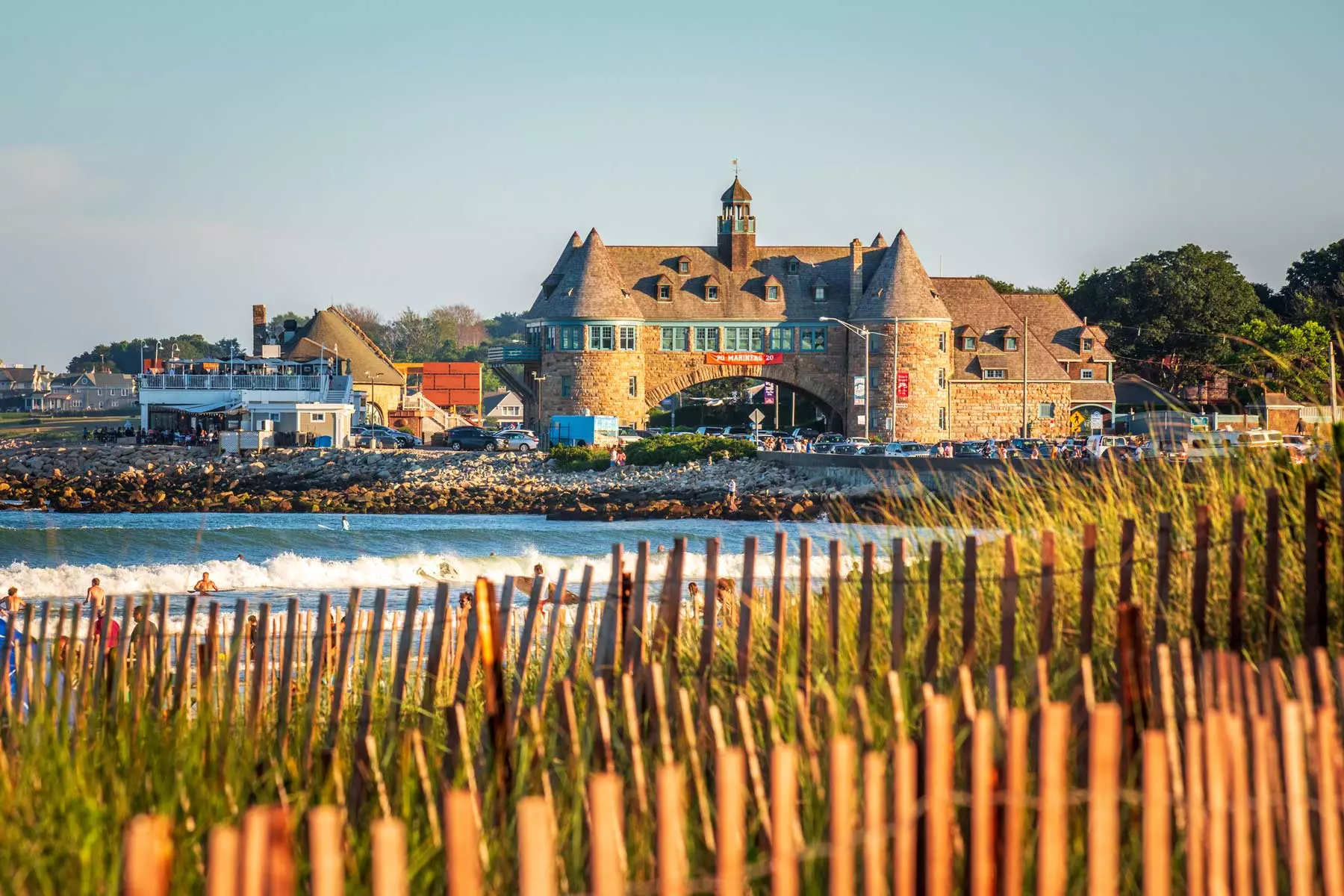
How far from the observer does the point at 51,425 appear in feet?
351

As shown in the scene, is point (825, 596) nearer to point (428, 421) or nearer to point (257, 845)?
point (257, 845)

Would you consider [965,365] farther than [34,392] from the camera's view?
No

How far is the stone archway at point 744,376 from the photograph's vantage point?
222 feet

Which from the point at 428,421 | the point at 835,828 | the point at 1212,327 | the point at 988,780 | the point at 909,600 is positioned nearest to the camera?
the point at 835,828

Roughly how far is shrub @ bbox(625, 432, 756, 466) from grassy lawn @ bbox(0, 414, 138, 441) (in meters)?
36.5

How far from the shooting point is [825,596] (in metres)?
8.26

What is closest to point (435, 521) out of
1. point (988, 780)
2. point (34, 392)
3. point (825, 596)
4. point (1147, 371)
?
point (825, 596)

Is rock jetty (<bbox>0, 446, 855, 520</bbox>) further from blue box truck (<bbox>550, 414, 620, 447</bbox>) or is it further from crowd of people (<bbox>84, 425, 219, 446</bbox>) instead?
crowd of people (<bbox>84, 425, 219, 446</bbox>)

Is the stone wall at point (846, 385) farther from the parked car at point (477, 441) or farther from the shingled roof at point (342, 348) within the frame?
the shingled roof at point (342, 348)

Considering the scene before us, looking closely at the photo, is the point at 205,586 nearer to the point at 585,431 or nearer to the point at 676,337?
the point at 585,431

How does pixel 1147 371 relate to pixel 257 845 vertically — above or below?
above

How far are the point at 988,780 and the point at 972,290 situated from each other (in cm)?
6971

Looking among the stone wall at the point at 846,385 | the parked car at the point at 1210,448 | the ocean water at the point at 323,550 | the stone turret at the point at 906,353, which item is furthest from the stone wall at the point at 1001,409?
the parked car at the point at 1210,448

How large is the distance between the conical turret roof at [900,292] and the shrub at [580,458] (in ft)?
50.4
